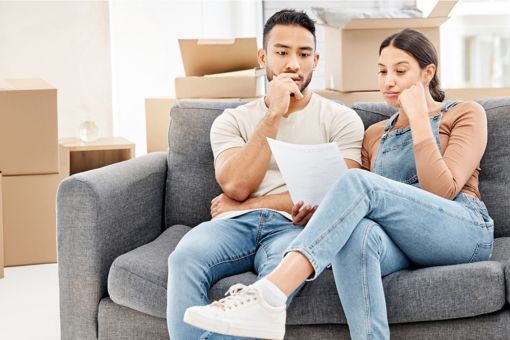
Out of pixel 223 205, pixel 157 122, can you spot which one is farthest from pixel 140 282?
pixel 157 122

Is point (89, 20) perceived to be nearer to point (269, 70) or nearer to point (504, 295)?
point (269, 70)

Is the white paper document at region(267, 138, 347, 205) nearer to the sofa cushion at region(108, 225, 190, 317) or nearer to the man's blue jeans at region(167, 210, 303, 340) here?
the man's blue jeans at region(167, 210, 303, 340)

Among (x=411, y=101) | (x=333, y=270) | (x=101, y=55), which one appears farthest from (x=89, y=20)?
(x=333, y=270)

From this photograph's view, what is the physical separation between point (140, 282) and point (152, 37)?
8.39 feet

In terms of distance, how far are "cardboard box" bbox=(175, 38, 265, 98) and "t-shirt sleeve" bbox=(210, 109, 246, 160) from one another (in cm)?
73

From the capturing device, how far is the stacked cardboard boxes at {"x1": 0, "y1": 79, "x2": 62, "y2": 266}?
11.7 feet

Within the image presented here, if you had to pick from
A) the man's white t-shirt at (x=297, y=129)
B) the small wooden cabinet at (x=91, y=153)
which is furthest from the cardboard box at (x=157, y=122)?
the man's white t-shirt at (x=297, y=129)

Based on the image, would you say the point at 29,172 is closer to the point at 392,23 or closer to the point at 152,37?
the point at 152,37

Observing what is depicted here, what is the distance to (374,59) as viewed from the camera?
3.18 meters

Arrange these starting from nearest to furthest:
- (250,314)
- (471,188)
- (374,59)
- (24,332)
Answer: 1. (250,314)
2. (471,188)
3. (24,332)
4. (374,59)

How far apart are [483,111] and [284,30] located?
2.16 ft

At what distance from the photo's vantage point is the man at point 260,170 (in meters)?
2.11

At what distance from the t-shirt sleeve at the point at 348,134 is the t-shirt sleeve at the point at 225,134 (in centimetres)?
28

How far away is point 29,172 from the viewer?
3.64m
